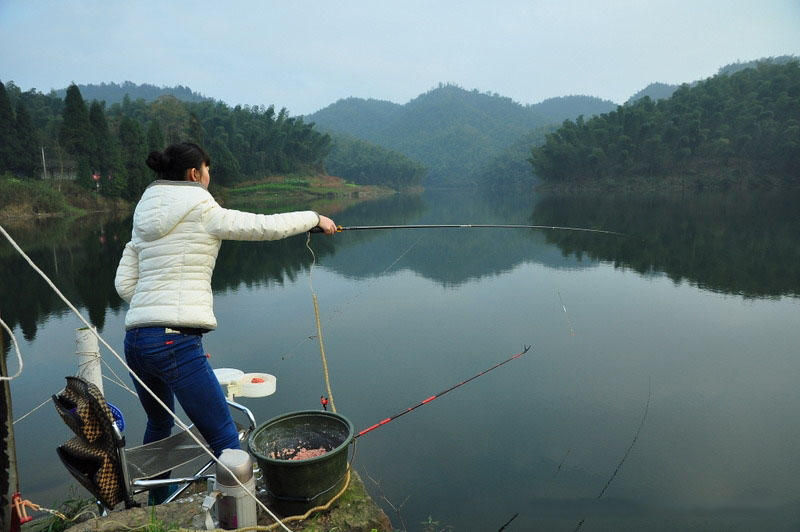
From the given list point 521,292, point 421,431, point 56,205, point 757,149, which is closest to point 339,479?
point 421,431

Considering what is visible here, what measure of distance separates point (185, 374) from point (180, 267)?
0.56 metres

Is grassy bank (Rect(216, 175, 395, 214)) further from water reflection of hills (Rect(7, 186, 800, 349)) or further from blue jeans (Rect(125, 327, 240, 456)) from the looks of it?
blue jeans (Rect(125, 327, 240, 456))

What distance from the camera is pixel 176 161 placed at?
8.30 feet

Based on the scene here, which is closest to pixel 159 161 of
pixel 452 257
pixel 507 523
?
pixel 507 523

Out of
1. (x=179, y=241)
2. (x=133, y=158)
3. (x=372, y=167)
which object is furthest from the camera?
(x=372, y=167)

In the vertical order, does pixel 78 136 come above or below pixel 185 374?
above

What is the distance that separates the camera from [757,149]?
64.8 metres

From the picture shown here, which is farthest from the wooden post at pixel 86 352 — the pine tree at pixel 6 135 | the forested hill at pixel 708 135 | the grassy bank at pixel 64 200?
the forested hill at pixel 708 135

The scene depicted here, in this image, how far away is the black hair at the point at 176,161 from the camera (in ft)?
8.32

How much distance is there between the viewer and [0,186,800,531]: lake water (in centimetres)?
425

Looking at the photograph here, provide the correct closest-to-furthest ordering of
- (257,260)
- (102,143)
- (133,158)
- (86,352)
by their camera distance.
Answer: (86,352), (257,260), (102,143), (133,158)

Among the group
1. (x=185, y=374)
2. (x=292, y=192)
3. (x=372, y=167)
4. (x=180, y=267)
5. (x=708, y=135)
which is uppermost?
(x=708, y=135)

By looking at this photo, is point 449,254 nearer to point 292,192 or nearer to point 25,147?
point 25,147

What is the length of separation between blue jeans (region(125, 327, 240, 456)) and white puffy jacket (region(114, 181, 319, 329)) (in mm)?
89
